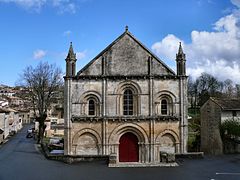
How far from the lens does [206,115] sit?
4131 centimetres

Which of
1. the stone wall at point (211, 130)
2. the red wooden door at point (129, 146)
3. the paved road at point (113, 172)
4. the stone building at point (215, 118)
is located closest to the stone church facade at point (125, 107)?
the red wooden door at point (129, 146)

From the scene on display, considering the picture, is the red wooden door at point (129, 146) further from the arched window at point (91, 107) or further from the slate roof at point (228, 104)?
the slate roof at point (228, 104)

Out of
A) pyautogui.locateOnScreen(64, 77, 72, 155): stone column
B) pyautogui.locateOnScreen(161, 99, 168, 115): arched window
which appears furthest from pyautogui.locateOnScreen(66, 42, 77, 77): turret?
pyautogui.locateOnScreen(161, 99, 168, 115): arched window

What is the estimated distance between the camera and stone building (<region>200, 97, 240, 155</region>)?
37.4 meters

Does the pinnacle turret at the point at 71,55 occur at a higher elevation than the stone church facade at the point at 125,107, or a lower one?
higher

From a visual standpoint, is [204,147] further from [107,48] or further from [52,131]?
[52,131]

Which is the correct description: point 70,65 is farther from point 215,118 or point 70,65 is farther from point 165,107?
point 215,118

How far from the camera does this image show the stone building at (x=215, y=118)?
37.4 m

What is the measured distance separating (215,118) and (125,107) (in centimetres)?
1673

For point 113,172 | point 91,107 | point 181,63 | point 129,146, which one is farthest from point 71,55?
point 113,172

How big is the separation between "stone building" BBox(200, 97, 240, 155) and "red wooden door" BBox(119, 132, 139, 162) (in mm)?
14714

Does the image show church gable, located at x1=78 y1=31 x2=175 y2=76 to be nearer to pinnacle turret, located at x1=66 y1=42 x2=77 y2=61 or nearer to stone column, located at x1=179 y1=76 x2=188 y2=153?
stone column, located at x1=179 y1=76 x2=188 y2=153

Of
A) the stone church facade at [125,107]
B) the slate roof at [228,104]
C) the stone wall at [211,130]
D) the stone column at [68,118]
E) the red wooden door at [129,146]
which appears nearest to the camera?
the stone column at [68,118]

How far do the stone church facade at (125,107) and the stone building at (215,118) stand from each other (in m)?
12.9
